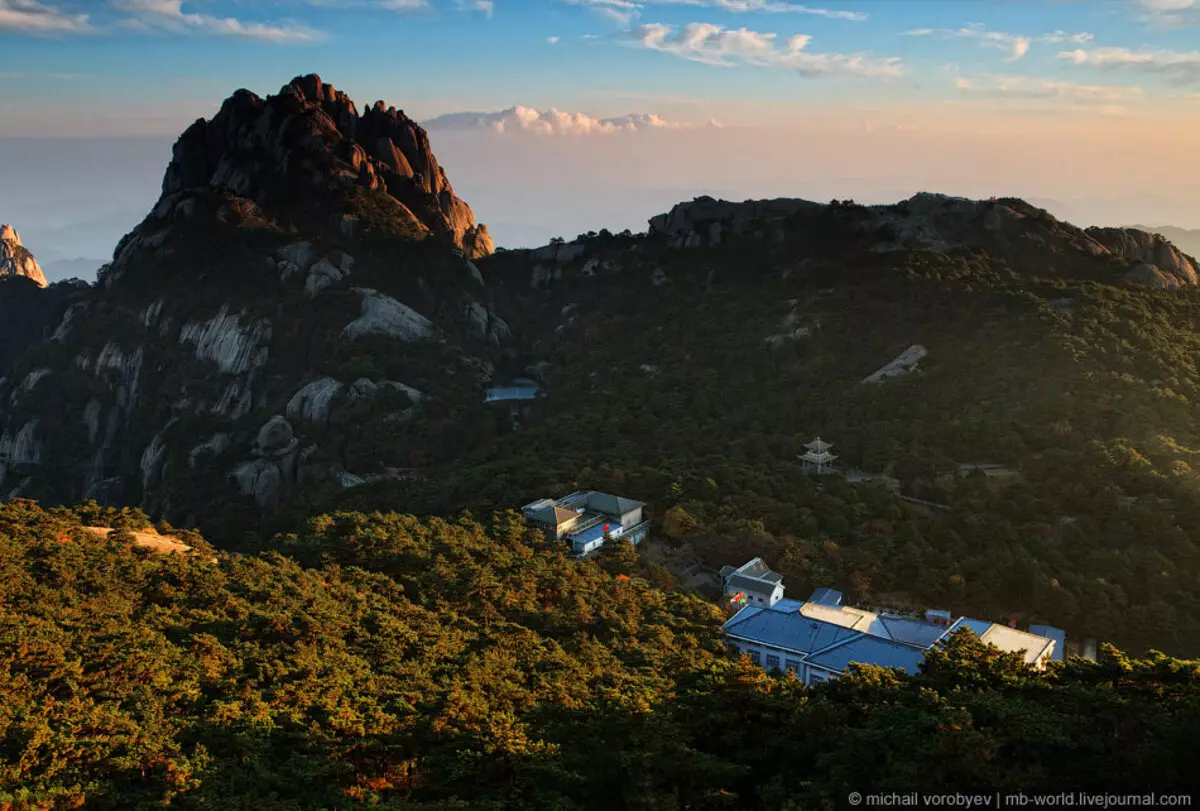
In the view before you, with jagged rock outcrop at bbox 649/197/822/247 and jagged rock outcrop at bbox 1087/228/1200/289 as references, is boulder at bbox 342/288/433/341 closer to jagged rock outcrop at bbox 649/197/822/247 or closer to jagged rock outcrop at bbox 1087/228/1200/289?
jagged rock outcrop at bbox 649/197/822/247

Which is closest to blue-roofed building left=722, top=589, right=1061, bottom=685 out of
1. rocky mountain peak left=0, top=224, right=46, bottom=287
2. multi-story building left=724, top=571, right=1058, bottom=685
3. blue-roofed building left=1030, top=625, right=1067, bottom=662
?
multi-story building left=724, top=571, right=1058, bottom=685

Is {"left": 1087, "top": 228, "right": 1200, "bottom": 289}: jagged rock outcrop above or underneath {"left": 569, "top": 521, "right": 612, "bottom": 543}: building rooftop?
above

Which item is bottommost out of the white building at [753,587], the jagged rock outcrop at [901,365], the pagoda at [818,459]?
the white building at [753,587]

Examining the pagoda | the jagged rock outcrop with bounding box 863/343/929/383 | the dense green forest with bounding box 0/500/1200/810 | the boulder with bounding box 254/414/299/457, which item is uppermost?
the jagged rock outcrop with bounding box 863/343/929/383

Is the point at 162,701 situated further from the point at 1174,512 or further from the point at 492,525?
the point at 1174,512

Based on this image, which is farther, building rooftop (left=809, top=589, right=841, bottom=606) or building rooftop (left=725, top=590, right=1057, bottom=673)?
building rooftop (left=809, top=589, right=841, bottom=606)

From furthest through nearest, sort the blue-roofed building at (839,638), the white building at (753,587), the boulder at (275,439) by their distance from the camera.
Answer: the boulder at (275,439) < the white building at (753,587) < the blue-roofed building at (839,638)

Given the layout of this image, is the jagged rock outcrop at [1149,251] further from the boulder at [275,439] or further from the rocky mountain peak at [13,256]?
the rocky mountain peak at [13,256]

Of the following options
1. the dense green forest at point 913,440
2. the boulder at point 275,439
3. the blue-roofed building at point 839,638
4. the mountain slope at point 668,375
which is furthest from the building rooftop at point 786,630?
the boulder at point 275,439
